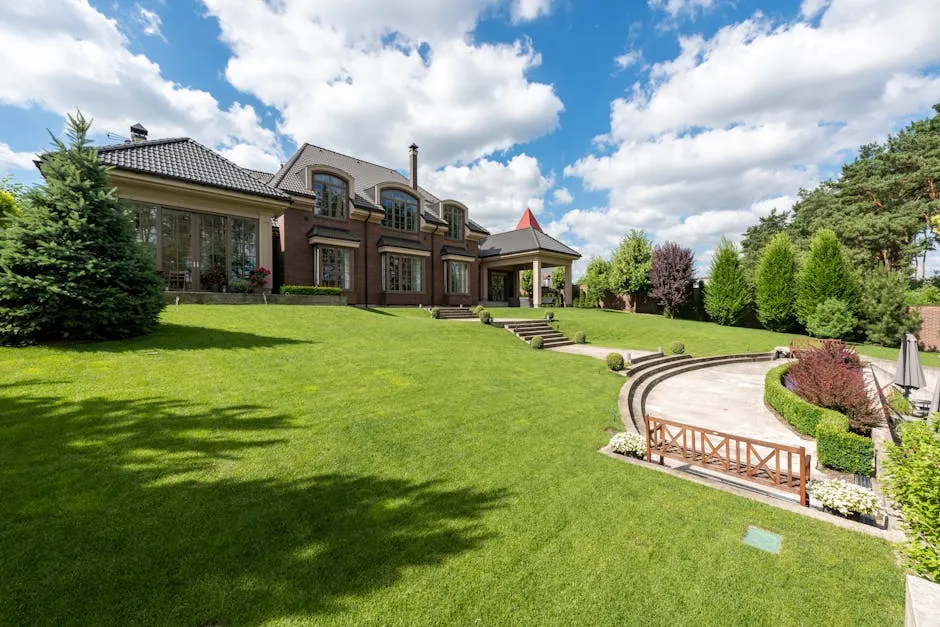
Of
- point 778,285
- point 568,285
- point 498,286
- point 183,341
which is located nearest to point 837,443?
point 183,341

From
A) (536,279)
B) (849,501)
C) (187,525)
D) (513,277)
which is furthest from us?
(513,277)

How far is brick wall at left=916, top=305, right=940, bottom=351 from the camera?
2189 centimetres

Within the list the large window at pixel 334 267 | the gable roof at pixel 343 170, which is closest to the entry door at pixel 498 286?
the gable roof at pixel 343 170

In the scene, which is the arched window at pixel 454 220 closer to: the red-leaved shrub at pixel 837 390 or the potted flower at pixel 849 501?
the red-leaved shrub at pixel 837 390

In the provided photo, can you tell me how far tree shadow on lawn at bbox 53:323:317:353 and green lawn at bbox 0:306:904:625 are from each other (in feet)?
3.04

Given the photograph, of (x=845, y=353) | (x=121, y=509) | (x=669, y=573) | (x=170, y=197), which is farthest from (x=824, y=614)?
(x=170, y=197)

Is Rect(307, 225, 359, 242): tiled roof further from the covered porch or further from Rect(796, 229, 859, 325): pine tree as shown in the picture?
Rect(796, 229, 859, 325): pine tree

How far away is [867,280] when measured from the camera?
22703 millimetres

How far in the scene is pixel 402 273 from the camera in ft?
82.6

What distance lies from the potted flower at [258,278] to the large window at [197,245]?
0.72 m

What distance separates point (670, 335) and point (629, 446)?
18.2 meters

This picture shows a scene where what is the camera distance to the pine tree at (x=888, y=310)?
21578 mm

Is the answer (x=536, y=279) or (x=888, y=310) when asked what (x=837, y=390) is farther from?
(x=536, y=279)

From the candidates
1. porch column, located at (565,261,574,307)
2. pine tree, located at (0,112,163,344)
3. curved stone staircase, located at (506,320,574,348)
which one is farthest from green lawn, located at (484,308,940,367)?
pine tree, located at (0,112,163,344)
